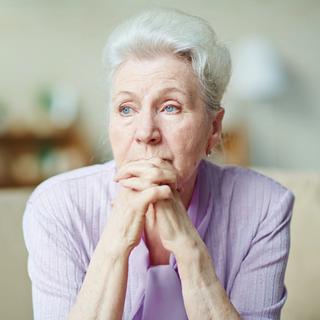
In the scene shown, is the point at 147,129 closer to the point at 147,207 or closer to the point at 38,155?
the point at 147,207

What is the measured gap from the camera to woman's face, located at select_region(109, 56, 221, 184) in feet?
4.59

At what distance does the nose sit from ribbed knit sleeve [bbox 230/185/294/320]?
1.26 feet

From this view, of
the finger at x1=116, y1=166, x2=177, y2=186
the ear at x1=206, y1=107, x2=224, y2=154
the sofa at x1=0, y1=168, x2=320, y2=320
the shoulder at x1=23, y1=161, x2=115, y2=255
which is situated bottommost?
the sofa at x1=0, y1=168, x2=320, y2=320

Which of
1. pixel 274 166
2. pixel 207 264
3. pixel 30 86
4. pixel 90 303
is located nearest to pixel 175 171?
pixel 207 264

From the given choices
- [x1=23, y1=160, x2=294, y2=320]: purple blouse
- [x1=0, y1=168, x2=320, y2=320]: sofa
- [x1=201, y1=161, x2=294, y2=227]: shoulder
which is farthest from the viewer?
[x1=0, y1=168, x2=320, y2=320]: sofa

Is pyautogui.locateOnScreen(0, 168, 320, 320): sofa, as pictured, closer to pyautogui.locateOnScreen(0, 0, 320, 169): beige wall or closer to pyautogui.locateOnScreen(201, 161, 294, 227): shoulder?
pyautogui.locateOnScreen(201, 161, 294, 227): shoulder

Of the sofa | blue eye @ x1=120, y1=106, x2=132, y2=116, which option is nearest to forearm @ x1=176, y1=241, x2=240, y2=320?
blue eye @ x1=120, y1=106, x2=132, y2=116

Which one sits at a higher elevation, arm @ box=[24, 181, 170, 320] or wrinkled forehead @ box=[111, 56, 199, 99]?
wrinkled forehead @ box=[111, 56, 199, 99]

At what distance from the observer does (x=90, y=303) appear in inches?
53.3

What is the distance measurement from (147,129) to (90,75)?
133 inches

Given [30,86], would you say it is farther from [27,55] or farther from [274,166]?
[274,166]

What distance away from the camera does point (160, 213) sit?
1.38 m

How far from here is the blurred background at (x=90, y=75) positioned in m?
4.56

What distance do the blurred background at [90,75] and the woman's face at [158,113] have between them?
2.94 metres
